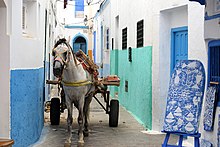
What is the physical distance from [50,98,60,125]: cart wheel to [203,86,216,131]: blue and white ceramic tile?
521cm

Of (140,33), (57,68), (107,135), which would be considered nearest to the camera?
(57,68)

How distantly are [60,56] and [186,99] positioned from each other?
2798 mm

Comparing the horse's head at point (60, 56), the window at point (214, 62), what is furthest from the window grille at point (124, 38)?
the window at point (214, 62)

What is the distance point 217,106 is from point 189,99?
1.65 ft

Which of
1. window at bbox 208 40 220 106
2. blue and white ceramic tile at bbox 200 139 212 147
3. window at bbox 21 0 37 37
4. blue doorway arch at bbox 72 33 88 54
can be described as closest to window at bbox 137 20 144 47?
window at bbox 21 0 37 37

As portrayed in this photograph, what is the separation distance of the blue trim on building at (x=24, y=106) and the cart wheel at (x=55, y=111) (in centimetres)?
152

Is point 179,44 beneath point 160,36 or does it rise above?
beneath

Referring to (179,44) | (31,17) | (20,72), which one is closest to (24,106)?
(20,72)

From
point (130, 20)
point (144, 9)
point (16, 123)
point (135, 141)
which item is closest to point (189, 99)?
point (16, 123)

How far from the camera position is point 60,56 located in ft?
26.6

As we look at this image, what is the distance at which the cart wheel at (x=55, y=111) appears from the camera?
1120 cm

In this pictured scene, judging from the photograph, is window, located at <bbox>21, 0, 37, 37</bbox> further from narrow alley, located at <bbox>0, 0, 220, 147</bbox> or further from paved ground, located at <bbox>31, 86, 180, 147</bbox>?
paved ground, located at <bbox>31, 86, 180, 147</bbox>

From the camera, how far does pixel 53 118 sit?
11.6 m

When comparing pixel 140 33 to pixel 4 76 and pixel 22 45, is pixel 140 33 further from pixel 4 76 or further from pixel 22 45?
pixel 4 76
